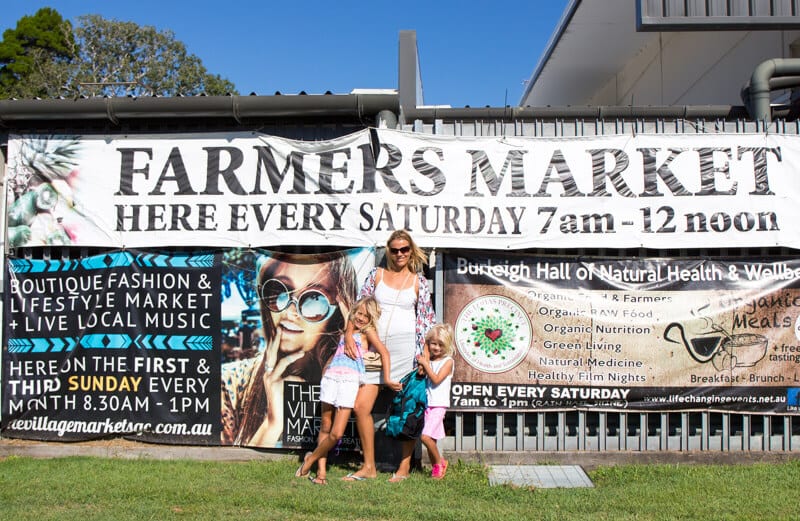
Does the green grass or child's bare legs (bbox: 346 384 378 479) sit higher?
child's bare legs (bbox: 346 384 378 479)

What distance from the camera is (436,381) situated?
210 inches

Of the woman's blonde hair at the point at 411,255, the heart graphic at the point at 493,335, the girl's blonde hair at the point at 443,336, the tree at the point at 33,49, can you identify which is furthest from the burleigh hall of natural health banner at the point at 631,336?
the tree at the point at 33,49

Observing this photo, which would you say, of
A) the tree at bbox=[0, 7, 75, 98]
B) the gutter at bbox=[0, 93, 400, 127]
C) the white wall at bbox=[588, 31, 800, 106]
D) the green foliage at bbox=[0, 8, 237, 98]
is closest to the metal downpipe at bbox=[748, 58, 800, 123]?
the white wall at bbox=[588, 31, 800, 106]

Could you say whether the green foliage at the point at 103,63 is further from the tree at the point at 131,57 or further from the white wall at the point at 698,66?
the white wall at the point at 698,66

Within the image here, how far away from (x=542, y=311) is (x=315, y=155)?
246cm

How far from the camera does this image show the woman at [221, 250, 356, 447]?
19.9 ft

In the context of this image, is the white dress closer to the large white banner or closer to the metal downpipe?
the large white banner

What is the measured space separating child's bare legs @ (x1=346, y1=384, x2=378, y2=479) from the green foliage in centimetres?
2908

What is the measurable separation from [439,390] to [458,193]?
176 cm

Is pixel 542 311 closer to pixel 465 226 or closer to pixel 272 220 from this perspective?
pixel 465 226

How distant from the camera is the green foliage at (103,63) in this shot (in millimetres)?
32812

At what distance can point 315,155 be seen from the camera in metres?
6.18

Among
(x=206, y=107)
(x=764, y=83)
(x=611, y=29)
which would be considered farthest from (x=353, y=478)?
(x=611, y=29)

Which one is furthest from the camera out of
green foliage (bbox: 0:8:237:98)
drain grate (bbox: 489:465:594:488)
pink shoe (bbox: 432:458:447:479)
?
green foliage (bbox: 0:8:237:98)
